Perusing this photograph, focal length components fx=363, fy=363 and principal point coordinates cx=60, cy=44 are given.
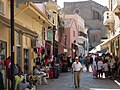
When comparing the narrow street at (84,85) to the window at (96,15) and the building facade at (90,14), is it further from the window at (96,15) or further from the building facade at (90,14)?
the window at (96,15)

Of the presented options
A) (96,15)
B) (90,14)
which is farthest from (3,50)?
(96,15)

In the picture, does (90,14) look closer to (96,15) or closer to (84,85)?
(96,15)

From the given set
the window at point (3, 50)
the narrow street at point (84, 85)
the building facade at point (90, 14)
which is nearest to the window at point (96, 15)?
the building facade at point (90, 14)

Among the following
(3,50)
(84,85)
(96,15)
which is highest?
(96,15)

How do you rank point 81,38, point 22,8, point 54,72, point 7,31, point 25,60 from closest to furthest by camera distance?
1. point 7,31
2. point 22,8
3. point 25,60
4. point 54,72
5. point 81,38

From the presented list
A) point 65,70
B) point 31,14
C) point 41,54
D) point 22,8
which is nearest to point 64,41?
point 65,70

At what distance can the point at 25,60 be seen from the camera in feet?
72.6

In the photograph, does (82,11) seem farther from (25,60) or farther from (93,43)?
(25,60)

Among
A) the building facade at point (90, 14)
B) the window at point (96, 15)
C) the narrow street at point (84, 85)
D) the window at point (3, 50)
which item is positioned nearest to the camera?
the window at point (3, 50)

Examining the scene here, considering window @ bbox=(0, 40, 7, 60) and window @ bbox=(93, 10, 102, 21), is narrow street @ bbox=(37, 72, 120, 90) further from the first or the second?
window @ bbox=(93, 10, 102, 21)

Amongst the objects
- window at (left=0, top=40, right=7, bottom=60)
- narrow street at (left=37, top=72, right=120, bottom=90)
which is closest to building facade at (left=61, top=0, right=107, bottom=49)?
narrow street at (left=37, top=72, right=120, bottom=90)

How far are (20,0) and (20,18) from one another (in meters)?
9.32

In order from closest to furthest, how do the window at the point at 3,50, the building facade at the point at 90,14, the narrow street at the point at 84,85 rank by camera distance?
the window at the point at 3,50
the narrow street at the point at 84,85
the building facade at the point at 90,14

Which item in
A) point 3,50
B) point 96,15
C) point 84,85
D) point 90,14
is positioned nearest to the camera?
point 3,50
